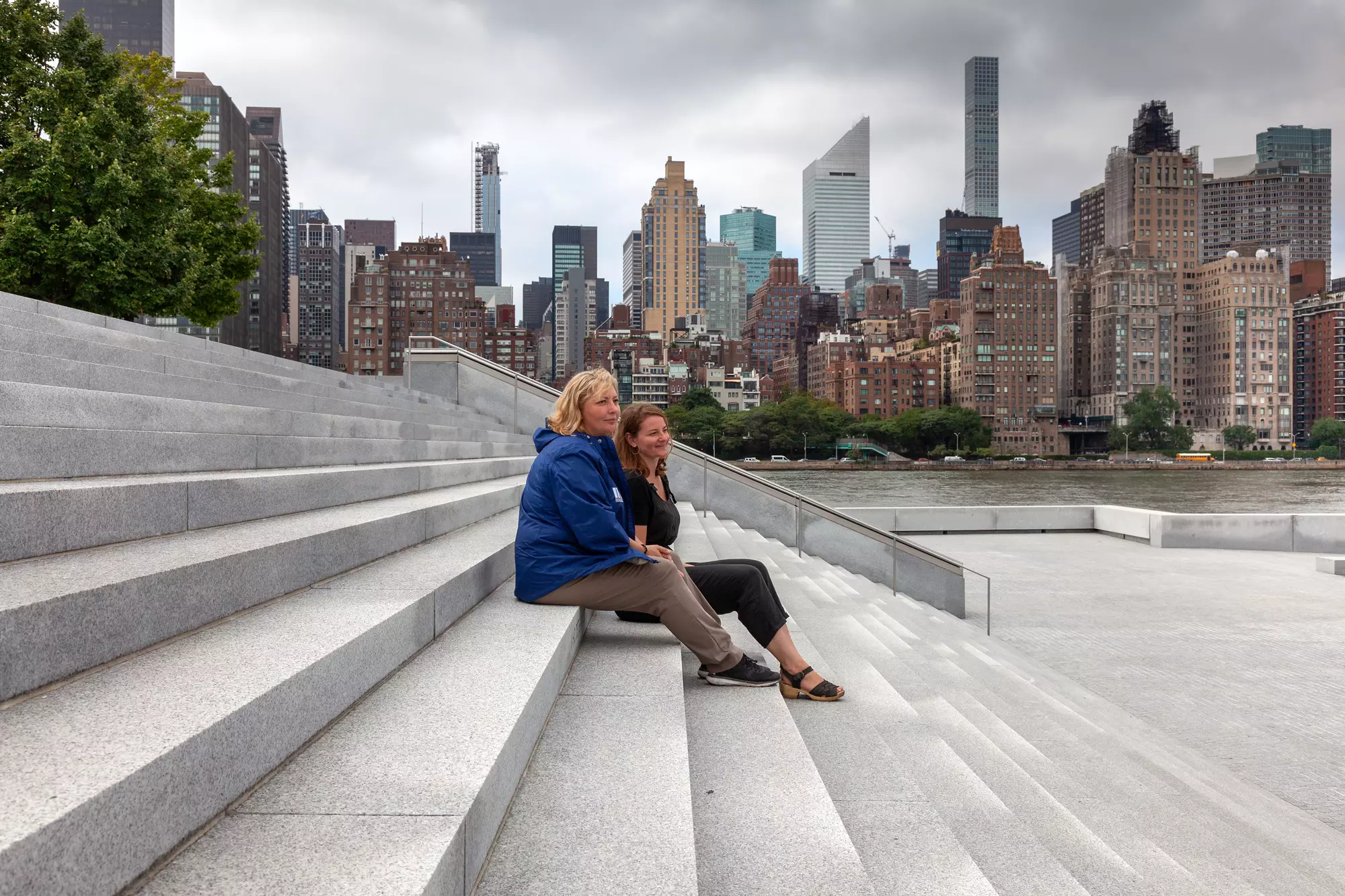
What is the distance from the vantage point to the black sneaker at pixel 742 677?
3.79 metres

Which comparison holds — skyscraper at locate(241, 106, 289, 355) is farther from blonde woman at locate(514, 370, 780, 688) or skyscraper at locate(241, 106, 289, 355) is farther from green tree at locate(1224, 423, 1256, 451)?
green tree at locate(1224, 423, 1256, 451)

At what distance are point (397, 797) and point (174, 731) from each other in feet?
1.64

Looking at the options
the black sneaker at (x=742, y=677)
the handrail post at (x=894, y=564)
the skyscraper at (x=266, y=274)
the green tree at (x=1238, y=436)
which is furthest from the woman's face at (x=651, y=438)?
the green tree at (x=1238, y=436)

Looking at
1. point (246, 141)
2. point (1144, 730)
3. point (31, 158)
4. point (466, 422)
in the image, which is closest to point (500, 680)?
point (1144, 730)

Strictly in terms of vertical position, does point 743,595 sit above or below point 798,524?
above

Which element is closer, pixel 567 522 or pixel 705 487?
pixel 567 522

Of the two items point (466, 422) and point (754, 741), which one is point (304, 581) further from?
point (466, 422)

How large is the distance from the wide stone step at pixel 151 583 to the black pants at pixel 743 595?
1.58 m

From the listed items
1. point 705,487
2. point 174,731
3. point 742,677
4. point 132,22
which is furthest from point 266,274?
point 132,22

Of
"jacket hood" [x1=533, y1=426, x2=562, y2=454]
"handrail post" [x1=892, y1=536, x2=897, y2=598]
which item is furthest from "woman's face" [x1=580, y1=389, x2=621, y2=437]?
"handrail post" [x1=892, y1=536, x2=897, y2=598]

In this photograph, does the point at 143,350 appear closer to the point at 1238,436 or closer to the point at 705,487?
the point at 705,487

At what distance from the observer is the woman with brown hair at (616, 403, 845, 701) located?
156 inches

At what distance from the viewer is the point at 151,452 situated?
11.0 feet

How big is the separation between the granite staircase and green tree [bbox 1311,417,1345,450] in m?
128
